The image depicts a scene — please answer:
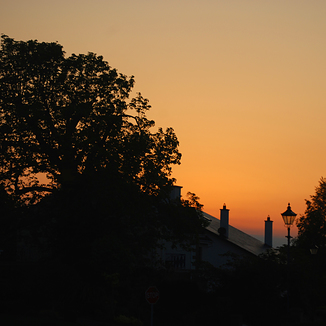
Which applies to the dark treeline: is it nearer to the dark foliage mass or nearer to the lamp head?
the dark foliage mass

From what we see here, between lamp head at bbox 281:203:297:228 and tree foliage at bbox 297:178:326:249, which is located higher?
tree foliage at bbox 297:178:326:249

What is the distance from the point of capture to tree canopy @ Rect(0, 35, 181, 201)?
2511 cm

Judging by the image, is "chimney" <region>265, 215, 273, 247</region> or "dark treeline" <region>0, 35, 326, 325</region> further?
"chimney" <region>265, 215, 273, 247</region>

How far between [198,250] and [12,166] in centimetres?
2127

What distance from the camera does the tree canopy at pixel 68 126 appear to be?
2511cm

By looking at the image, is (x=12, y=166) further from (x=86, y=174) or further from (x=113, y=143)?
(x=113, y=143)

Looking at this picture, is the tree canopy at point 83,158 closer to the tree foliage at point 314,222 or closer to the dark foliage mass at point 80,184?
the dark foliage mass at point 80,184

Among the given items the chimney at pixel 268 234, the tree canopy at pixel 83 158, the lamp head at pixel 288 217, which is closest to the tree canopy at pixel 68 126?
the tree canopy at pixel 83 158

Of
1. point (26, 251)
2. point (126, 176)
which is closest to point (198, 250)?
point (26, 251)

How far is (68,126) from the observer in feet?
89.0

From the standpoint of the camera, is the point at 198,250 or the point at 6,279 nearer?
the point at 6,279

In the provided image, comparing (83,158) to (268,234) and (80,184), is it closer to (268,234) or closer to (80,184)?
(80,184)

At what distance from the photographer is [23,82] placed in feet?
88.6

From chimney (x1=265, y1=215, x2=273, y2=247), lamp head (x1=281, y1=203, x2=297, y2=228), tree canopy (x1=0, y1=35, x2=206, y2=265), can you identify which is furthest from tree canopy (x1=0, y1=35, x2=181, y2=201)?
chimney (x1=265, y1=215, x2=273, y2=247)
